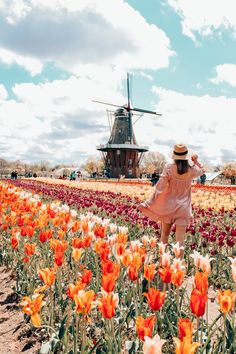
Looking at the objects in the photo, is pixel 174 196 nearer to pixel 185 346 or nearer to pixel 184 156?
pixel 184 156

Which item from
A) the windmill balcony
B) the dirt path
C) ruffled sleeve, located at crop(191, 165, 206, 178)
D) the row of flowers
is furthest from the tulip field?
the windmill balcony

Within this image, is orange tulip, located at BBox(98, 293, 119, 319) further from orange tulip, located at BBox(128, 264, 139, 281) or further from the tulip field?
orange tulip, located at BBox(128, 264, 139, 281)

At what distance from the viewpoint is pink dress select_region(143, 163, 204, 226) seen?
19.6 feet

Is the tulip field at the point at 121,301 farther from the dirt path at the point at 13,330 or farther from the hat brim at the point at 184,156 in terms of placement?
the hat brim at the point at 184,156

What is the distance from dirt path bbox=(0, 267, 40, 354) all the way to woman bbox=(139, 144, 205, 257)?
8.21 feet

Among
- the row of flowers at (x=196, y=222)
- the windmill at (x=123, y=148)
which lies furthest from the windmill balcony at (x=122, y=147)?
the row of flowers at (x=196, y=222)

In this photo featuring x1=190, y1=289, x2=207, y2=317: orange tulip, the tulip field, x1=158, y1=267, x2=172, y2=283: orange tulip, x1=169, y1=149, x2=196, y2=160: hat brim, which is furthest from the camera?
x1=169, y1=149, x2=196, y2=160: hat brim

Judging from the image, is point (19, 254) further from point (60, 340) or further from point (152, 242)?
point (60, 340)

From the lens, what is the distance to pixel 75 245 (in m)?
4.22

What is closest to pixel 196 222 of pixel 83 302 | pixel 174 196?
pixel 174 196

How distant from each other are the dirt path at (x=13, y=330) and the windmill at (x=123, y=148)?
52.0m

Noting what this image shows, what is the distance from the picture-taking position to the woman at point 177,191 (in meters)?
5.92

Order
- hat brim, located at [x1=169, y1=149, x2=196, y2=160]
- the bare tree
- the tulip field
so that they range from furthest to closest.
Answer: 1. the bare tree
2. hat brim, located at [x1=169, y1=149, x2=196, y2=160]
3. the tulip field

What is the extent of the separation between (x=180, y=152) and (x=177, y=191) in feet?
2.04
